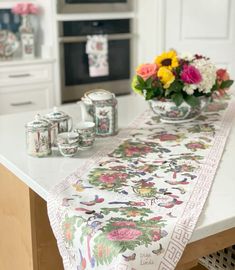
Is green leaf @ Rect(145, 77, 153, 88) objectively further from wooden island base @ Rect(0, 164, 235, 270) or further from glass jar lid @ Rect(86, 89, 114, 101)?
wooden island base @ Rect(0, 164, 235, 270)

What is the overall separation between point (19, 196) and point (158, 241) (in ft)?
2.05

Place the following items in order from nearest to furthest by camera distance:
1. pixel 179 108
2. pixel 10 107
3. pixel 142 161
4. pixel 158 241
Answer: pixel 158 241 < pixel 142 161 < pixel 179 108 < pixel 10 107

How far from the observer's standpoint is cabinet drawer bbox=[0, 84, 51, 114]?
11.1ft

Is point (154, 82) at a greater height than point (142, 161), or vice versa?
point (154, 82)

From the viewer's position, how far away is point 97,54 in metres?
3.64

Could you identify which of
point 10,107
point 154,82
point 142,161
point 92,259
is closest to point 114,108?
point 154,82

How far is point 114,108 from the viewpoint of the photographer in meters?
1.71

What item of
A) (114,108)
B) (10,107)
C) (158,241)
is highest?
(114,108)

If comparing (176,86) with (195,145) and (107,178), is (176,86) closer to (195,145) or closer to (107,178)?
(195,145)

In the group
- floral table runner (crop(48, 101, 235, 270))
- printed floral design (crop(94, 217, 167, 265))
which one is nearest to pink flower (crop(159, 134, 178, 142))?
floral table runner (crop(48, 101, 235, 270))

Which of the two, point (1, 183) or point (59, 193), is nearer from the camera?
point (59, 193)

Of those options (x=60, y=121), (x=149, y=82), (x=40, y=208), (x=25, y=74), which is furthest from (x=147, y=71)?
(x=25, y=74)

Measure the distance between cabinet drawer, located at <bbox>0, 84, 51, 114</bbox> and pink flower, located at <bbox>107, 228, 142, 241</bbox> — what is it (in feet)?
8.23

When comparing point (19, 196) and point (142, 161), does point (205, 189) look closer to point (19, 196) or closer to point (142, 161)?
point (142, 161)
